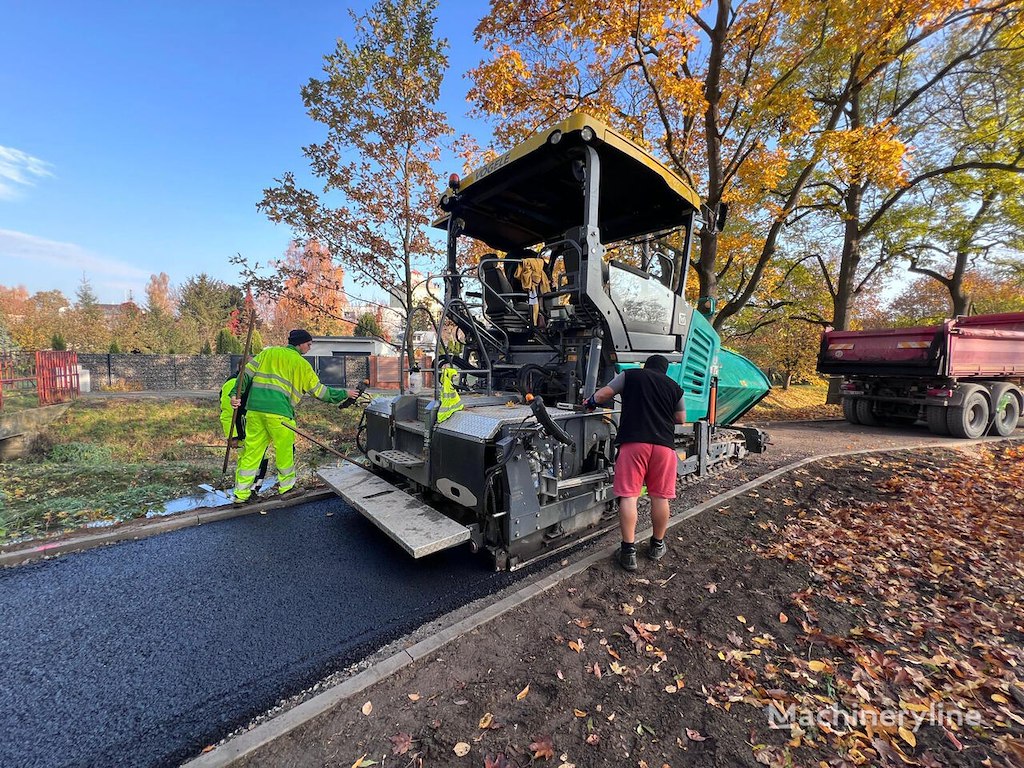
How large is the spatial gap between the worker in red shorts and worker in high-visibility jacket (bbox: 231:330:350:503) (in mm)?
2944

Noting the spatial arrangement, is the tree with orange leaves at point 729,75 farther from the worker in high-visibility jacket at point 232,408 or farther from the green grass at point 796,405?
the worker in high-visibility jacket at point 232,408

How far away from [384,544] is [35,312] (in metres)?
33.9

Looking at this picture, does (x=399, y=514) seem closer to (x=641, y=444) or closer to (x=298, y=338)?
(x=641, y=444)

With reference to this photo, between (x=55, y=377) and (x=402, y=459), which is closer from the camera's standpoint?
(x=402, y=459)

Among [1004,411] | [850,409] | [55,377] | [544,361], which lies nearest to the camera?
[544,361]

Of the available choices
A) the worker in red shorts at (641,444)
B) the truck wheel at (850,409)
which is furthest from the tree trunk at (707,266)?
the worker in red shorts at (641,444)

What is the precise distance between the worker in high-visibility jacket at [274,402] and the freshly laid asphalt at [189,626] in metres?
0.68

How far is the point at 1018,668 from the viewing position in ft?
7.51

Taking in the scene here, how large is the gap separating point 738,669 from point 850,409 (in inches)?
411

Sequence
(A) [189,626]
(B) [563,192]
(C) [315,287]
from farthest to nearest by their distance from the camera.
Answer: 1. (C) [315,287]
2. (B) [563,192]
3. (A) [189,626]

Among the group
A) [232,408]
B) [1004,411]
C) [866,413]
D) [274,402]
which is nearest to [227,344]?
[232,408]

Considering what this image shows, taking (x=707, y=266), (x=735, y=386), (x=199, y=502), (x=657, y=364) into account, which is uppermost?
(x=707, y=266)

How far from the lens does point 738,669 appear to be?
2334 mm

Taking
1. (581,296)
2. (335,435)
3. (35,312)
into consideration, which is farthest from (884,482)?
(35,312)
